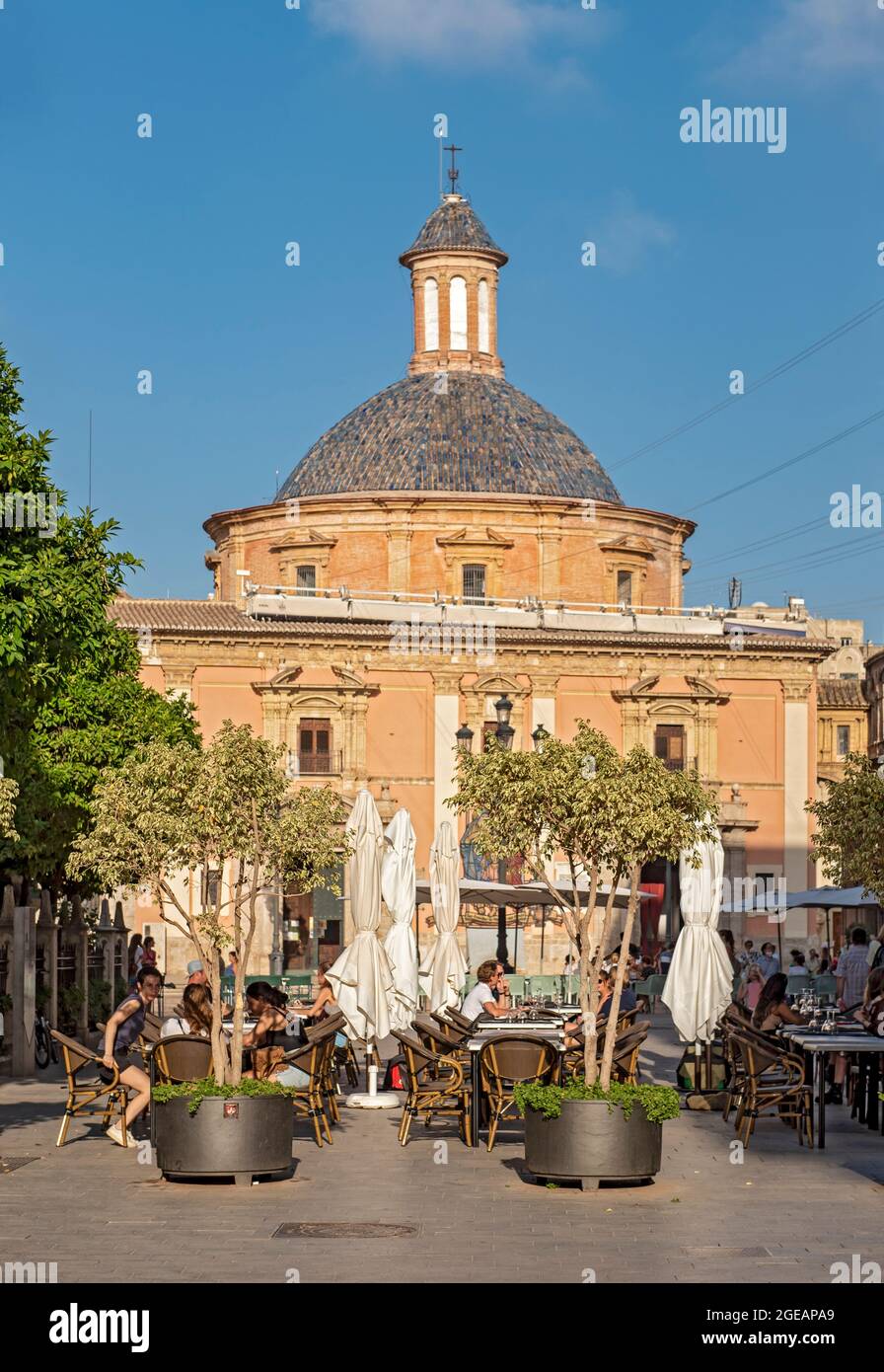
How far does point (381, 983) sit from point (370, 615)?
1418 inches

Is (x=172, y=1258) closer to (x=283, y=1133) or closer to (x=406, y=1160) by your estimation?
(x=283, y=1133)

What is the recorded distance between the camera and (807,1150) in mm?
15047

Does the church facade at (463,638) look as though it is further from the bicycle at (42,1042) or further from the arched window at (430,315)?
the bicycle at (42,1042)

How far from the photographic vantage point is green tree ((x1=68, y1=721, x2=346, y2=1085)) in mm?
13906

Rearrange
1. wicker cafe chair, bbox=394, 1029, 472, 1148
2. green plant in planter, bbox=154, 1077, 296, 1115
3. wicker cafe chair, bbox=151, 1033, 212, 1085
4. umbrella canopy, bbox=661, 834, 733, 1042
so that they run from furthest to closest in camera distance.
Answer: umbrella canopy, bbox=661, 834, 733, 1042 < wicker cafe chair, bbox=394, 1029, 472, 1148 < wicker cafe chair, bbox=151, 1033, 212, 1085 < green plant in planter, bbox=154, 1077, 296, 1115

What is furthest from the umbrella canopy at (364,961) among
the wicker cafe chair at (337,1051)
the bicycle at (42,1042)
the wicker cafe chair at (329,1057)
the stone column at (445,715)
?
the stone column at (445,715)

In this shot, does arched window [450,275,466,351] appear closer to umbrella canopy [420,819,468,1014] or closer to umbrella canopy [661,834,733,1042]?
umbrella canopy [420,819,468,1014]

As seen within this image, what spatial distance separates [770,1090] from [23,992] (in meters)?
8.55

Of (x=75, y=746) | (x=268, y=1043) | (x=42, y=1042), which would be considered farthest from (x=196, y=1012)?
(x=75, y=746)

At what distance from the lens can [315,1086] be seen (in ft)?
51.1

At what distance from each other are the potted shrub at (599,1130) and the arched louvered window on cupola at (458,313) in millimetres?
50921

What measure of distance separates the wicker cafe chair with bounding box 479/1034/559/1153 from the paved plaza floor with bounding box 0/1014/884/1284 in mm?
505

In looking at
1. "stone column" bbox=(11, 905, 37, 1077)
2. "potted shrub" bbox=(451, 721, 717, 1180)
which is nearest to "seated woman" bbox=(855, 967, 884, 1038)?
"potted shrub" bbox=(451, 721, 717, 1180)
